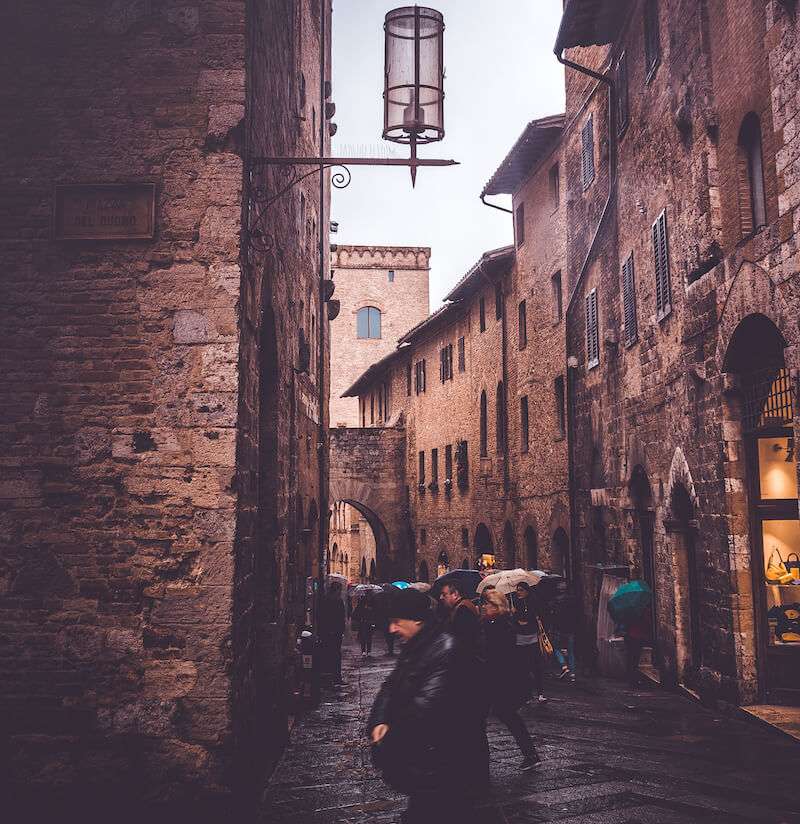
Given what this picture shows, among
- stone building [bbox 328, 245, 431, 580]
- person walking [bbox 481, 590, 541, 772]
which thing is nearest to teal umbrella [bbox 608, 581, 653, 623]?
person walking [bbox 481, 590, 541, 772]

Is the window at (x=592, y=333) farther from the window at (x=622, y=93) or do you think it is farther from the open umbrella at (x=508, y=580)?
the open umbrella at (x=508, y=580)

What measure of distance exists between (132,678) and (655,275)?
8597 millimetres

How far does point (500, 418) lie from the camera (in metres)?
24.4

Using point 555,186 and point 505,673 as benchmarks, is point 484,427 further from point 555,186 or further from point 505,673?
point 505,673

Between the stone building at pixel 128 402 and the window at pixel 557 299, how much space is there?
1285 centimetres

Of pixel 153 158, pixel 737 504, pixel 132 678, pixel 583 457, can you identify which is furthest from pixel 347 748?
pixel 583 457

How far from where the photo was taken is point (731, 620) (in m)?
9.49

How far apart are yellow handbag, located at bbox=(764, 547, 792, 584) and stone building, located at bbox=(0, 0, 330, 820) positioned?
5260 mm

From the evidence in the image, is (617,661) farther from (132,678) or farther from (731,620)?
(132,678)

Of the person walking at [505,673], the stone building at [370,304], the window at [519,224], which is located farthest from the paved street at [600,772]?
the stone building at [370,304]

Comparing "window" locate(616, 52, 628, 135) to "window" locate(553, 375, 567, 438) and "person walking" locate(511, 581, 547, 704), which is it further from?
"person walking" locate(511, 581, 547, 704)

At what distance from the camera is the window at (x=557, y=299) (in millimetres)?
19516

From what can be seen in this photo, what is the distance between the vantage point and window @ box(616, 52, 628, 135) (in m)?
14.1

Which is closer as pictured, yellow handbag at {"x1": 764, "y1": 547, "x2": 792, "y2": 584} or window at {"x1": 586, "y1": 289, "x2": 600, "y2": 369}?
yellow handbag at {"x1": 764, "y1": 547, "x2": 792, "y2": 584}
